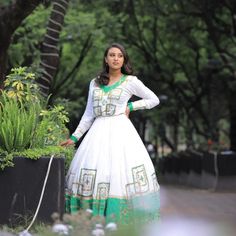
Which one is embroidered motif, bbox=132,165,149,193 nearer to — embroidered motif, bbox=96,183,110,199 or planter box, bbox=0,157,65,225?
embroidered motif, bbox=96,183,110,199

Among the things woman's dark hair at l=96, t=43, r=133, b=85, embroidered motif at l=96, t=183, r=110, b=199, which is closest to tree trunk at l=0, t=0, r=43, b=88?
woman's dark hair at l=96, t=43, r=133, b=85

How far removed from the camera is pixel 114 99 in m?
5.58

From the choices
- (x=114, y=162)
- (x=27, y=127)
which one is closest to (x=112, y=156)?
(x=114, y=162)

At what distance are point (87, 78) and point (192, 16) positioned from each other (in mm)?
4706

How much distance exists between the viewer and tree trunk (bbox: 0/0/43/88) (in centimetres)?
768

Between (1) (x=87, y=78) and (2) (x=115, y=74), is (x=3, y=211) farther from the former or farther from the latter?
(1) (x=87, y=78)

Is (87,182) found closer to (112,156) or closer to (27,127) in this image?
(112,156)

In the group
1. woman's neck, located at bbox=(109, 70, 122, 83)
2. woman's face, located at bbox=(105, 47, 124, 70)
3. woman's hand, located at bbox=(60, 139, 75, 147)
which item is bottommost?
woman's hand, located at bbox=(60, 139, 75, 147)

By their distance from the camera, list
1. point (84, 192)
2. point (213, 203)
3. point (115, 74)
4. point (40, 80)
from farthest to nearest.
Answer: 1. point (213, 203)
2. point (40, 80)
3. point (115, 74)
4. point (84, 192)

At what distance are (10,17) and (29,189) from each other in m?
3.34

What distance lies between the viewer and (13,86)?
6031 millimetres

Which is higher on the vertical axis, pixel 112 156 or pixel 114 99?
pixel 114 99

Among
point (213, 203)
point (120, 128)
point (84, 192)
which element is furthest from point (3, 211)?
point (213, 203)

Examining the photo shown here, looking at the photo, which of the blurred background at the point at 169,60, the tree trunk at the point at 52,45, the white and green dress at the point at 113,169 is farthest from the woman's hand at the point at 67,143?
the tree trunk at the point at 52,45
